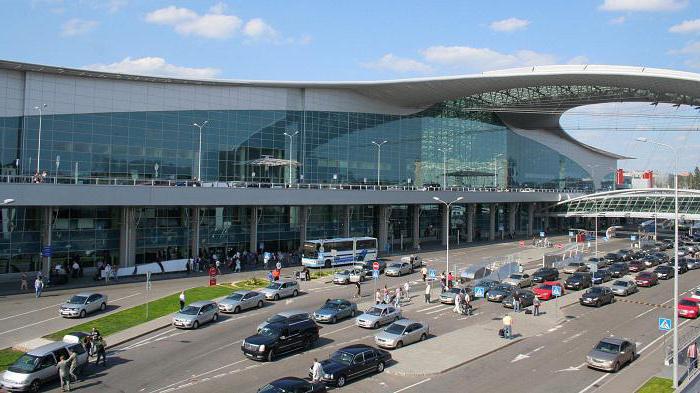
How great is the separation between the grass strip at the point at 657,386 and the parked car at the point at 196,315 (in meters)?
20.8

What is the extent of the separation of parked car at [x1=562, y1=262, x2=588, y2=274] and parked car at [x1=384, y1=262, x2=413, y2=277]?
568 inches

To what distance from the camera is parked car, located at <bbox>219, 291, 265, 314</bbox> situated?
33.2 meters

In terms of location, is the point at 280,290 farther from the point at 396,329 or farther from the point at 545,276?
the point at 545,276

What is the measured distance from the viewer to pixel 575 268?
51.2 metres

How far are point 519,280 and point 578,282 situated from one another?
14.5 ft

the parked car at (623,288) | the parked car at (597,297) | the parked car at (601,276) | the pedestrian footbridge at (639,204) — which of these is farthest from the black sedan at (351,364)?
the pedestrian footbridge at (639,204)

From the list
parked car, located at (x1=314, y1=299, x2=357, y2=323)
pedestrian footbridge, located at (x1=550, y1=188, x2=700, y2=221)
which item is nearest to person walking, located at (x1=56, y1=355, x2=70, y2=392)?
parked car, located at (x1=314, y1=299, x2=357, y2=323)

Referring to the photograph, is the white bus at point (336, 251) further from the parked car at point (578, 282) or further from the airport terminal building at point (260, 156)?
the parked car at point (578, 282)

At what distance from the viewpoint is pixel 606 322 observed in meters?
32.9

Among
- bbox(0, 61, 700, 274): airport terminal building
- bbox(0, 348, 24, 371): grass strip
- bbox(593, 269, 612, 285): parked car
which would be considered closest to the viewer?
bbox(0, 348, 24, 371): grass strip

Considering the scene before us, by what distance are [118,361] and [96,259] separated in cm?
2662

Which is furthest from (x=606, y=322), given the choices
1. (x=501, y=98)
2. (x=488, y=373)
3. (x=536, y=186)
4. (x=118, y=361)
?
(x=536, y=186)

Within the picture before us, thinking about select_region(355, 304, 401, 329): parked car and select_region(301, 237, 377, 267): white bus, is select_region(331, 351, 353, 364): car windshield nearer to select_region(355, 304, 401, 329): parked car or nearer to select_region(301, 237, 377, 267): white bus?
select_region(355, 304, 401, 329): parked car

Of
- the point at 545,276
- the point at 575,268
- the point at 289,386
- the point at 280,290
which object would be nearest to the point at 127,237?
the point at 280,290
